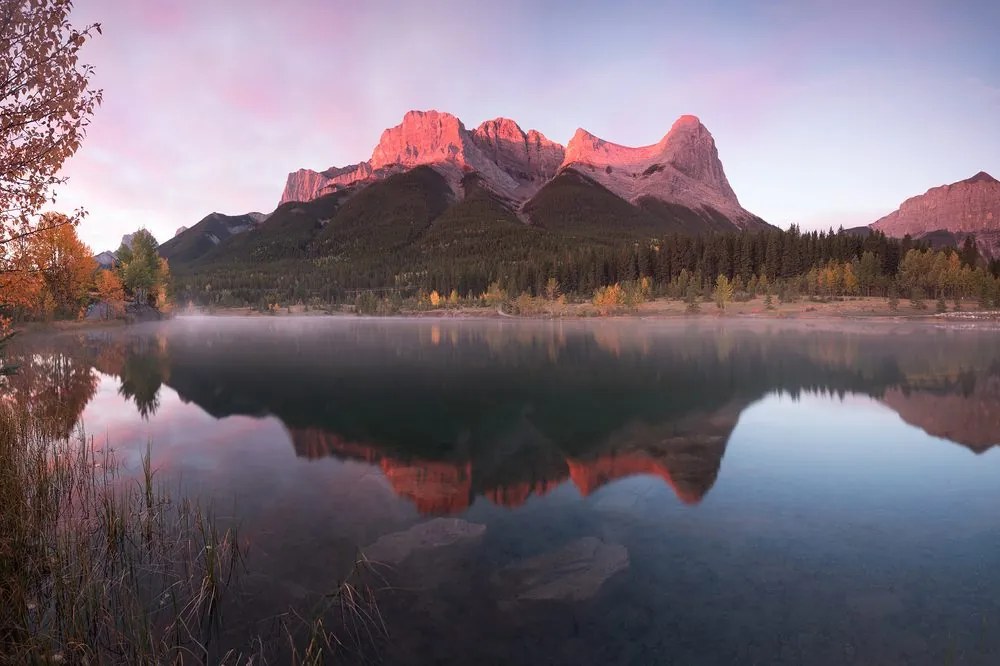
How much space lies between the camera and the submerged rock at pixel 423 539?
12.3m

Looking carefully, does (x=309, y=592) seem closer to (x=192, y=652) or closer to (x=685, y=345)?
(x=192, y=652)

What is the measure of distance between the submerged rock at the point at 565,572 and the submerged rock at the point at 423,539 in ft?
6.53

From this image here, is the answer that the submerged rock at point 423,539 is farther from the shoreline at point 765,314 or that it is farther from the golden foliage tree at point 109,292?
the golden foliage tree at point 109,292

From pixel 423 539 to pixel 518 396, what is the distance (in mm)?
22814

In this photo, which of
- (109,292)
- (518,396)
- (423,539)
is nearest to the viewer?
(423,539)

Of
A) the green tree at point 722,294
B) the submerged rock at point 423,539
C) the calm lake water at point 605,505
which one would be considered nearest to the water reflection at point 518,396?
the calm lake water at point 605,505

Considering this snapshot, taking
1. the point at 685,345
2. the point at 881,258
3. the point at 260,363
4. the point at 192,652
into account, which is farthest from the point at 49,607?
the point at 881,258

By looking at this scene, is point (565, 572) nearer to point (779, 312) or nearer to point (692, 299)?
point (779, 312)

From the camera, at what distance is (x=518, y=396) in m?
35.8

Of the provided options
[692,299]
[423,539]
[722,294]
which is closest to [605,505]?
[423,539]

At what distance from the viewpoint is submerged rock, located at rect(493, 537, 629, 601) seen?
1075cm

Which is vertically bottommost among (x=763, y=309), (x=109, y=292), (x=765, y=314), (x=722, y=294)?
(x=765, y=314)

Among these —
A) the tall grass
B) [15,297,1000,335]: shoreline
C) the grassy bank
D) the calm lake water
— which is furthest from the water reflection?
the grassy bank

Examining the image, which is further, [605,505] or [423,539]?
[605,505]
